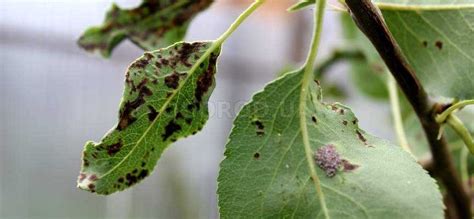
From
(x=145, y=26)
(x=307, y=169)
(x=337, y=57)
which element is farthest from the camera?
(x=337, y=57)

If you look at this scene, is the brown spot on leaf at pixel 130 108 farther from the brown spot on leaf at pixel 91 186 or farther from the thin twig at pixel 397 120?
the thin twig at pixel 397 120

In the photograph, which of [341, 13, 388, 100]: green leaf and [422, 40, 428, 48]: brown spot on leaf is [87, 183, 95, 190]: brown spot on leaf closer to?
[422, 40, 428, 48]: brown spot on leaf

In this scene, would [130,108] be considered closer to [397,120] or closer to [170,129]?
[170,129]

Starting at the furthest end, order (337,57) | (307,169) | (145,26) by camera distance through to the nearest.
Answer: (337,57) → (145,26) → (307,169)

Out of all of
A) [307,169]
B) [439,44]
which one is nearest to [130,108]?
[307,169]

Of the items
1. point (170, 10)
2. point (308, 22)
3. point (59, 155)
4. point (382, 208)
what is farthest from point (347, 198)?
point (308, 22)

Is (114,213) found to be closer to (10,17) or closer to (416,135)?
(10,17)

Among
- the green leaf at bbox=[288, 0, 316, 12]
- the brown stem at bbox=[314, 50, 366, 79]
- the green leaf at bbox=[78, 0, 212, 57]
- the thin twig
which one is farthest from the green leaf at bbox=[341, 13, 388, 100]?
the green leaf at bbox=[288, 0, 316, 12]
